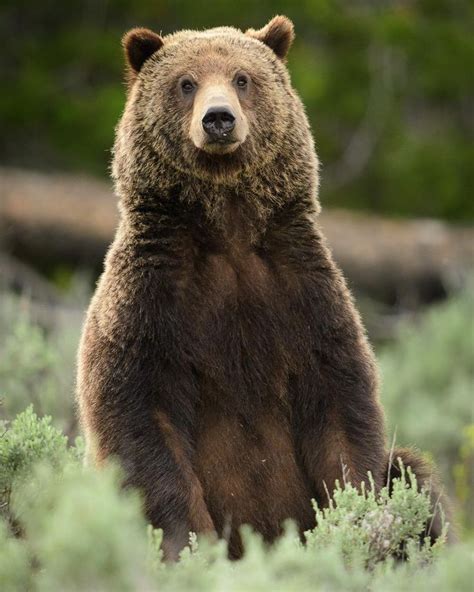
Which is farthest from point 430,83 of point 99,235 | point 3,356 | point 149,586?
point 149,586

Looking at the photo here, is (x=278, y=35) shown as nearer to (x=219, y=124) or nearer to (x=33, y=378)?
(x=219, y=124)

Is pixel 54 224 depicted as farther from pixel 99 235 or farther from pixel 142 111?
pixel 142 111

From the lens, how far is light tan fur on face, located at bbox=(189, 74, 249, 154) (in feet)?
17.3

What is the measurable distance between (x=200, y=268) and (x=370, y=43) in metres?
11.8

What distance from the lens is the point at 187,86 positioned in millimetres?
5664

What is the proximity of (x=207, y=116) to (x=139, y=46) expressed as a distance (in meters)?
0.90

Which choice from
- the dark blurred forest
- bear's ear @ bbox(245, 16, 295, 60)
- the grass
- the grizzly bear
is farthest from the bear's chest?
the dark blurred forest

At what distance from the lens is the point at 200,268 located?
5344 mm

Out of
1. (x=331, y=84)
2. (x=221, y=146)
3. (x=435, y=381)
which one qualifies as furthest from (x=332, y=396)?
(x=331, y=84)

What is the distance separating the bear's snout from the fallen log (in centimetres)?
848

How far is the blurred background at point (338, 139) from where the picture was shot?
45.3ft

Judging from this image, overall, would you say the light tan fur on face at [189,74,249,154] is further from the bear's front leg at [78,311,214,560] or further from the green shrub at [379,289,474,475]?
the green shrub at [379,289,474,475]

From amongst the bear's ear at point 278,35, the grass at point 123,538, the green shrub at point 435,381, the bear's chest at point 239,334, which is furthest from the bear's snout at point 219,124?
the green shrub at point 435,381

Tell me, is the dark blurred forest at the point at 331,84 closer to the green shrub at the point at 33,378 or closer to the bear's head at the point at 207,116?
the green shrub at the point at 33,378
